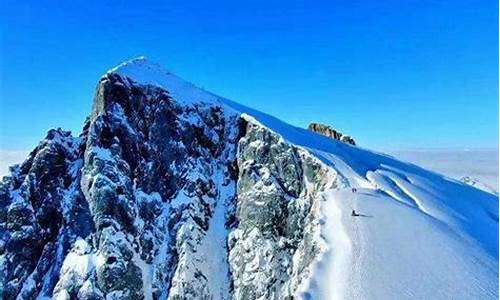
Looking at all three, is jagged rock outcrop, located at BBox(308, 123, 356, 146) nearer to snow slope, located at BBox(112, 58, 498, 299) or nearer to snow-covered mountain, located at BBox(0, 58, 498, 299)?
snow-covered mountain, located at BBox(0, 58, 498, 299)

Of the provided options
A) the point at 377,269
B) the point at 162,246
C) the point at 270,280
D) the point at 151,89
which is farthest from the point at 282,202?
the point at 377,269

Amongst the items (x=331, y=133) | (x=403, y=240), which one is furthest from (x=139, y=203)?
(x=403, y=240)

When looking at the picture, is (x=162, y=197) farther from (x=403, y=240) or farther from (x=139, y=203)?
(x=403, y=240)

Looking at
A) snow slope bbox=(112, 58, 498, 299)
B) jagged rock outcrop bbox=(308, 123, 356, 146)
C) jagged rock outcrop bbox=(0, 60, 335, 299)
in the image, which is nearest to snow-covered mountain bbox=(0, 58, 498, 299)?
jagged rock outcrop bbox=(0, 60, 335, 299)

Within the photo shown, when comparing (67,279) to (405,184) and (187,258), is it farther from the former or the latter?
(405,184)

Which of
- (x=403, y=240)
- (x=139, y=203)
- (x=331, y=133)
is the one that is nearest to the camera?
(x=403, y=240)

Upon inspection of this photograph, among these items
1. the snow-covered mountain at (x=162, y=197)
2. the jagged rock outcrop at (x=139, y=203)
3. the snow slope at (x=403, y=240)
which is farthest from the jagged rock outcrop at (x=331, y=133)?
the snow slope at (x=403, y=240)

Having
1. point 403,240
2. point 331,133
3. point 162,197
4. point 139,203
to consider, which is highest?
point 331,133

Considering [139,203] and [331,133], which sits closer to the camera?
[139,203]
